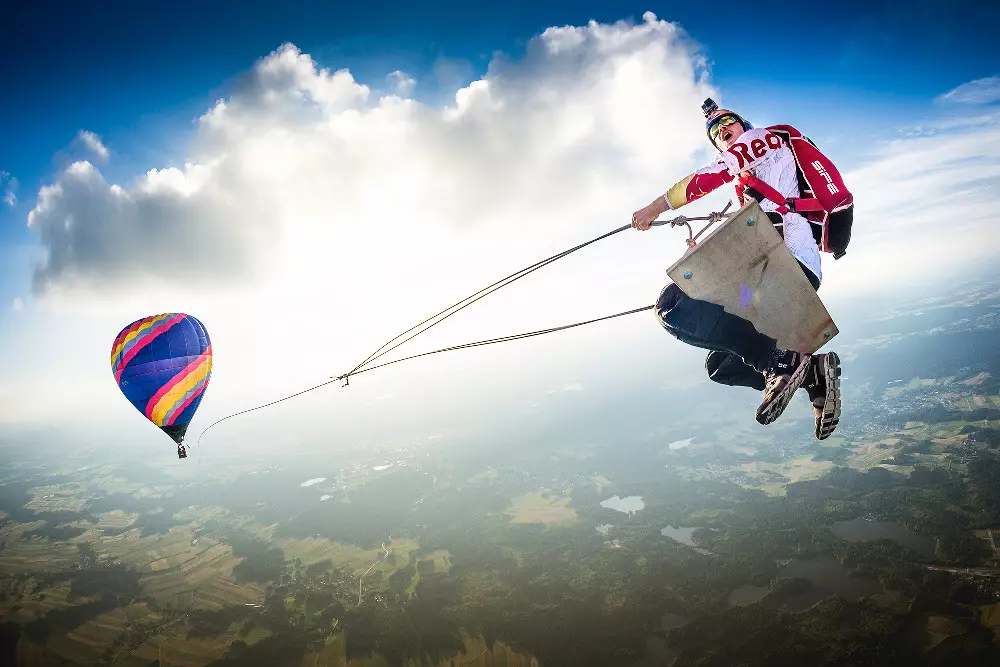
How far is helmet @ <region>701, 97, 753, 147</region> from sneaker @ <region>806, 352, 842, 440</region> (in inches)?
104

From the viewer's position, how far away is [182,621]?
61.9 meters

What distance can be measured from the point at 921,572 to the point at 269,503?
143 metres

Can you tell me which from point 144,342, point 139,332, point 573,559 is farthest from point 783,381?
point 573,559

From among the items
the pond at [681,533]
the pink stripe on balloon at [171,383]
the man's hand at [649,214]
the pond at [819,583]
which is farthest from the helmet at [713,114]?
the pond at [681,533]

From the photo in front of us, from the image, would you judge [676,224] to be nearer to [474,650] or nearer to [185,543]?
[474,650]

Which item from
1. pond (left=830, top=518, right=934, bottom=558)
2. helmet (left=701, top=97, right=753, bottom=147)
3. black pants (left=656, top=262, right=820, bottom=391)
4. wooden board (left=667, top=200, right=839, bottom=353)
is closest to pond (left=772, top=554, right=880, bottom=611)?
pond (left=830, top=518, right=934, bottom=558)

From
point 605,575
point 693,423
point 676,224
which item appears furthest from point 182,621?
point 693,423

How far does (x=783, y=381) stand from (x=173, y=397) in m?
23.0

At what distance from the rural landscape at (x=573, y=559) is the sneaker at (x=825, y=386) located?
63.1 meters

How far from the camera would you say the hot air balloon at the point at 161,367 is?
1716 centimetres

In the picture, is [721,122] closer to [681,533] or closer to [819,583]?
[819,583]

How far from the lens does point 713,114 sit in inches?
161

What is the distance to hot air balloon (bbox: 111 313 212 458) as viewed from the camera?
17.2 m

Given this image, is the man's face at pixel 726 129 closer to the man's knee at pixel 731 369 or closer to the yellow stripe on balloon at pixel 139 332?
the man's knee at pixel 731 369
